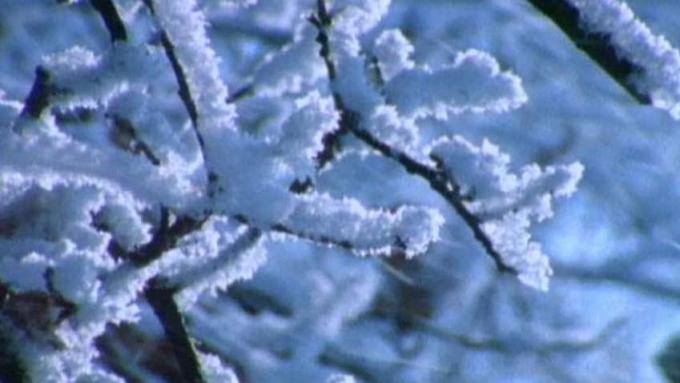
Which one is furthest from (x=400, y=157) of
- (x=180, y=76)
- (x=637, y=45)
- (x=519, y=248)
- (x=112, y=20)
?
(x=637, y=45)

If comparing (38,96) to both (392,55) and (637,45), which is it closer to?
(392,55)

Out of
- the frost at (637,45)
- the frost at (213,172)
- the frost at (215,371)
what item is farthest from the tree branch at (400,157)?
the frost at (637,45)

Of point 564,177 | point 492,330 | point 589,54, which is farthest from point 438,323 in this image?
point 589,54

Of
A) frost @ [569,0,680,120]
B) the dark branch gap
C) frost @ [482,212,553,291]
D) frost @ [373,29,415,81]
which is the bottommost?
frost @ [482,212,553,291]

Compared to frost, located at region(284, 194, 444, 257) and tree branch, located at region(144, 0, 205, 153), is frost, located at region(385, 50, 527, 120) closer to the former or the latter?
frost, located at region(284, 194, 444, 257)

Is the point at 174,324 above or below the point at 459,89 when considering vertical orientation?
below

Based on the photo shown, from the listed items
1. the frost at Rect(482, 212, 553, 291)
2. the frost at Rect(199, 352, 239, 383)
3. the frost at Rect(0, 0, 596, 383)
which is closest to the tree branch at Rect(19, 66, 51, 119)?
the frost at Rect(0, 0, 596, 383)

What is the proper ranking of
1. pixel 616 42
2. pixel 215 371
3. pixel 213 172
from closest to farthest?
pixel 616 42 → pixel 213 172 → pixel 215 371

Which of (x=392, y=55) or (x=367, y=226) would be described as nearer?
(x=367, y=226)
